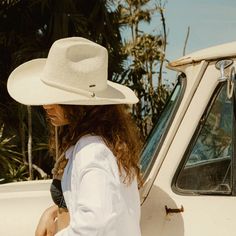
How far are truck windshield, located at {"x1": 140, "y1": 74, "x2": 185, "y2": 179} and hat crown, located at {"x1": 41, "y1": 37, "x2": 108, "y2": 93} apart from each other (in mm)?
597

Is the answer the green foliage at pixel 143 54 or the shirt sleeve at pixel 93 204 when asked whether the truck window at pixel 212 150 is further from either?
the green foliage at pixel 143 54

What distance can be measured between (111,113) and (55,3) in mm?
9995

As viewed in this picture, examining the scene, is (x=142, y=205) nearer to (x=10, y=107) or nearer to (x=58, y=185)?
(x=58, y=185)

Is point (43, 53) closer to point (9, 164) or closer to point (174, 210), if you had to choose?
point (9, 164)

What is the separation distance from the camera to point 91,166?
1857 mm

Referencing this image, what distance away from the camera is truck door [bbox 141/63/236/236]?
7.70 ft

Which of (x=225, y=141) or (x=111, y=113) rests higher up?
(x=111, y=113)

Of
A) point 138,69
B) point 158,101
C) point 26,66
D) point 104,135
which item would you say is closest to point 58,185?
point 104,135

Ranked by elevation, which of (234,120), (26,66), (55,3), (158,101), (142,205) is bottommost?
(158,101)

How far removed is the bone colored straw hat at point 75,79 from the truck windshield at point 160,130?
53 cm

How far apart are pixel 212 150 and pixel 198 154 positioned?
67mm

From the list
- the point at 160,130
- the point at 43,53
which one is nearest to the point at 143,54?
the point at 43,53

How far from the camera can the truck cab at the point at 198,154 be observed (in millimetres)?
2334

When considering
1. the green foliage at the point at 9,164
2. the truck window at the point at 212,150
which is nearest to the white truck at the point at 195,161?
the truck window at the point at 212,150
